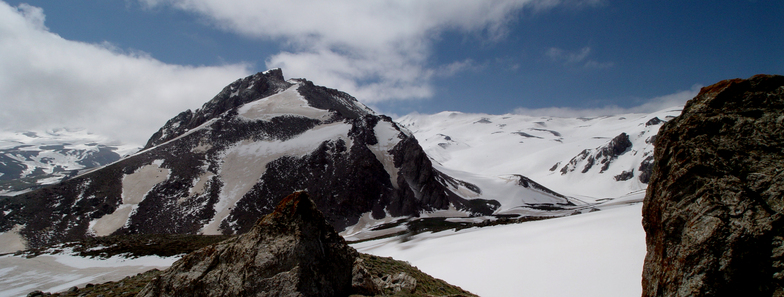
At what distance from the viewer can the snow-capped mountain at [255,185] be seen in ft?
162

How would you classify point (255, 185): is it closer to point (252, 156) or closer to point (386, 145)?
point (252, 156)

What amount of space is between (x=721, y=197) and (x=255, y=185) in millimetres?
63322

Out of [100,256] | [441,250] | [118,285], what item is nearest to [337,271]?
[118,285]

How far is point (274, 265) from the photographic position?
7398mm

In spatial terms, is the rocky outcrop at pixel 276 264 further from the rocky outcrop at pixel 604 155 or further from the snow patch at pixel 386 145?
the rocky outcrop at pixel 604 155

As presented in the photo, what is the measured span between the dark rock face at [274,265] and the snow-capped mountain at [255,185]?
44.5 meters

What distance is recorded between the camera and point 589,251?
1220 cm

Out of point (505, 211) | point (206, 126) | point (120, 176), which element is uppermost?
point (206, 126)

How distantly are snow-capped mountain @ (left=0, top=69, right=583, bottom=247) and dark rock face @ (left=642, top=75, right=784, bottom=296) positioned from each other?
157 ft

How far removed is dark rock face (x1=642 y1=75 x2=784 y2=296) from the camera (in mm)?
4152

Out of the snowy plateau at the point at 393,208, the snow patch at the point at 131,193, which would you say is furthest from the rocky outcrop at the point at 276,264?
the snow patch at the point at 131,193

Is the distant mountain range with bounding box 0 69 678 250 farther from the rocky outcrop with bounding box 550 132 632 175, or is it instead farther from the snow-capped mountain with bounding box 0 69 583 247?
the rocky outcrop with bounding box 550 132 632 175

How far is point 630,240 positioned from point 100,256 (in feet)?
118

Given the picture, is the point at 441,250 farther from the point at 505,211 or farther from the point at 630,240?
the point at 505,211
